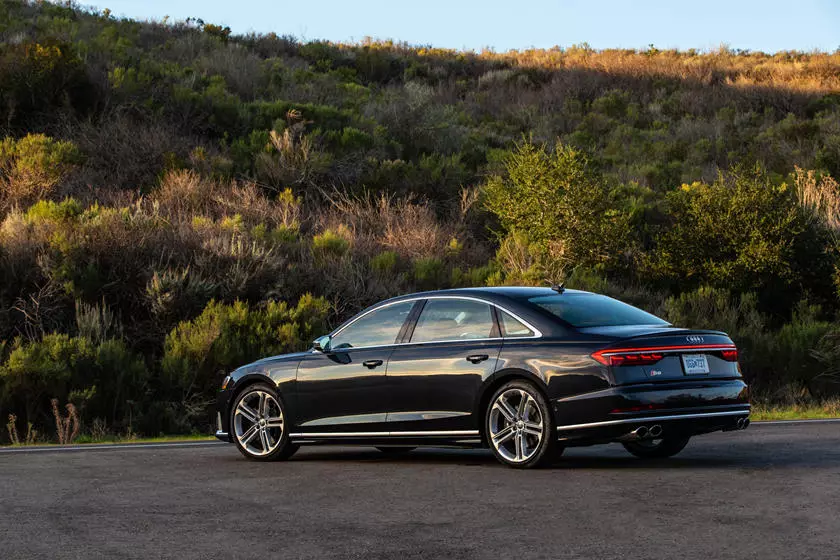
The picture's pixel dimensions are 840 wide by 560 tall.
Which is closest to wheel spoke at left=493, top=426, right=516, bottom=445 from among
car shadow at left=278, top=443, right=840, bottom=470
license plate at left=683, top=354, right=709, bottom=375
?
car shadow at left=278, top=443, right=840, bottom=470

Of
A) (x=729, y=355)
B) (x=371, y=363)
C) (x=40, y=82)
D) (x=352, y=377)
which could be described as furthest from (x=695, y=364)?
(x=40, y=82)

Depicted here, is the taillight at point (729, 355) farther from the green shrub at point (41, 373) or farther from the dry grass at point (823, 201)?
the dry grass at point (823, 201)

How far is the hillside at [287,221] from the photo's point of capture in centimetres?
1997

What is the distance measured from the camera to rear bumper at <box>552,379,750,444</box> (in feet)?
32.6

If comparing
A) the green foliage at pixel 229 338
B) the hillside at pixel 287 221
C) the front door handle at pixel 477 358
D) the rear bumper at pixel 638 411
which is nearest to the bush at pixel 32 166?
the hillside at pixel 287 221

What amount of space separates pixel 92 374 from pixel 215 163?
11.3 metres

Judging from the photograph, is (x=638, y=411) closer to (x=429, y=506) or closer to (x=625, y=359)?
(x=625, y=359)

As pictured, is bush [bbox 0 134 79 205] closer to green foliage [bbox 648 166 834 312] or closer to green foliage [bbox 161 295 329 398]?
green foliage [bbox 161 295 329 398]

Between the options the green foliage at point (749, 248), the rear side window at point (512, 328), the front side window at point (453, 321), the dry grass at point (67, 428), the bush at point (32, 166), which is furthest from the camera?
the bush at point (32, 166)

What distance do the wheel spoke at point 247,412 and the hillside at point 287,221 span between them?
18.4 feet

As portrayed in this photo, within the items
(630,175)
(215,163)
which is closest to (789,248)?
(630,175)

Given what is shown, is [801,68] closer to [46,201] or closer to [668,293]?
[668,293]

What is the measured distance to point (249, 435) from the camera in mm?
12219

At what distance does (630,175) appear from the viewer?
34.8m
